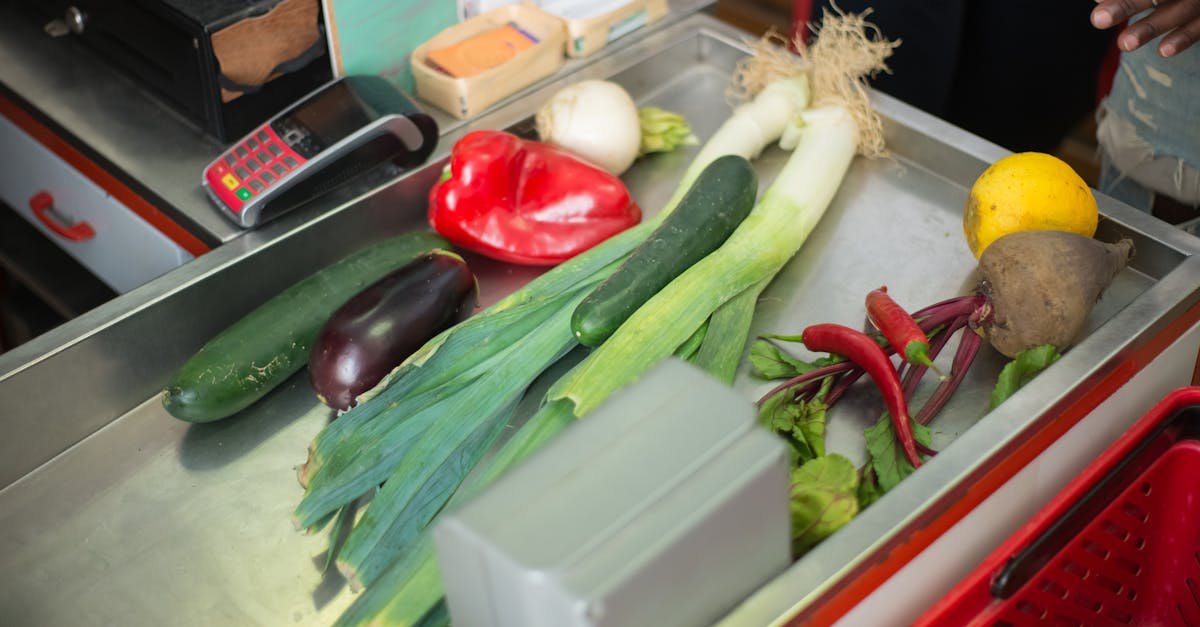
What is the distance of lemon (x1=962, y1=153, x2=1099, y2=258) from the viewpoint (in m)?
1.45

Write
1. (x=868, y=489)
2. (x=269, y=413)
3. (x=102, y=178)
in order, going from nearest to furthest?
(x=868, y=489), (x=269, y=413), (x=102, y=178)

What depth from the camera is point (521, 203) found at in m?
1.66

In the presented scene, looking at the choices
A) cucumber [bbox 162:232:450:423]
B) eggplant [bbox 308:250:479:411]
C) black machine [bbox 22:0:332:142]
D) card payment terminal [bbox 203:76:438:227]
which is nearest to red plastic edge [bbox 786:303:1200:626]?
eggplant [bbox 308:250:479:411]

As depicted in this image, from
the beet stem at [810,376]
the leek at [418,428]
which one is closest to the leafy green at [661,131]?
the leek at [418,428]

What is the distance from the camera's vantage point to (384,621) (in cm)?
110

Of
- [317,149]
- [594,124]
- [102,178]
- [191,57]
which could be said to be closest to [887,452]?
[594,124]

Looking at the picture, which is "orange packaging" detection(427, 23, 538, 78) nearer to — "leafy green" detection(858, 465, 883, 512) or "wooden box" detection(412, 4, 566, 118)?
"wooden box" detection(412, 4, 566, 118)

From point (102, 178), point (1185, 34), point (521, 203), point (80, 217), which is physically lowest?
point (80, 217)

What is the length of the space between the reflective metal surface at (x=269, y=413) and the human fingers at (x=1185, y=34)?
0.22 m

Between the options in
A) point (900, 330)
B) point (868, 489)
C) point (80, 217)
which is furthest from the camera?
point (80, 217)

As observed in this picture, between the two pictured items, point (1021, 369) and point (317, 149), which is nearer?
point (1021, 369)

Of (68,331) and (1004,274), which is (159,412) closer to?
(68,331)

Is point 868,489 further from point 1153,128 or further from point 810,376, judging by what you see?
point 1153,128

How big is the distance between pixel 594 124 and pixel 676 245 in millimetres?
342
